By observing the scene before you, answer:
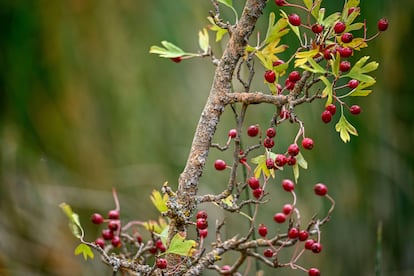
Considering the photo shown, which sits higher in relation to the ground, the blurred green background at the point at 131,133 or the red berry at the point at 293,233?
the blurred green background at the point at 131,133

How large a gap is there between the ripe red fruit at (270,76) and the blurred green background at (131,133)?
0.75 m

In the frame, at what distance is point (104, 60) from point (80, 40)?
8cm

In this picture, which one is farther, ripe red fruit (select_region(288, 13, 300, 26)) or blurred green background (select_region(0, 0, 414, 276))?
blurred green background (select_region(0, 0, 414, 276))

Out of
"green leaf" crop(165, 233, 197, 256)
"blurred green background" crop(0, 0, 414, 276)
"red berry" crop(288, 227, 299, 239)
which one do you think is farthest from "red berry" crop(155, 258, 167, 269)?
"blurred green background" crop(0, 0, 414, 276)

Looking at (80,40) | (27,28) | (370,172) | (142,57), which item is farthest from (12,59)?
(370,172)

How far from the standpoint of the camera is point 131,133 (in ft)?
6.08

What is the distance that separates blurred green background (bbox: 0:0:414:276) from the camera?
145 centimetres

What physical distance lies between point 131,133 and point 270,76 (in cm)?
138

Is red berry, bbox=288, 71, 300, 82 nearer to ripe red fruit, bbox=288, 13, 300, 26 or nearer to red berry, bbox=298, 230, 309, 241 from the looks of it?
ripe red fruit, bbox=288, 13, 300, 26

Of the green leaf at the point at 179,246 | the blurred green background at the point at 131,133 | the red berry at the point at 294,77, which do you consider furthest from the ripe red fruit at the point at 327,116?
the blurred green background at the point at 131,133

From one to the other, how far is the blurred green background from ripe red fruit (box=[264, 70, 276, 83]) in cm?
75

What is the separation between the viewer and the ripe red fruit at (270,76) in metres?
0.50

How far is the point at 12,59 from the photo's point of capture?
1.51 m

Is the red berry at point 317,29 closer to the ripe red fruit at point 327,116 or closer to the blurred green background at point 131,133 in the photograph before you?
the ripe red fruit at point 327,116
